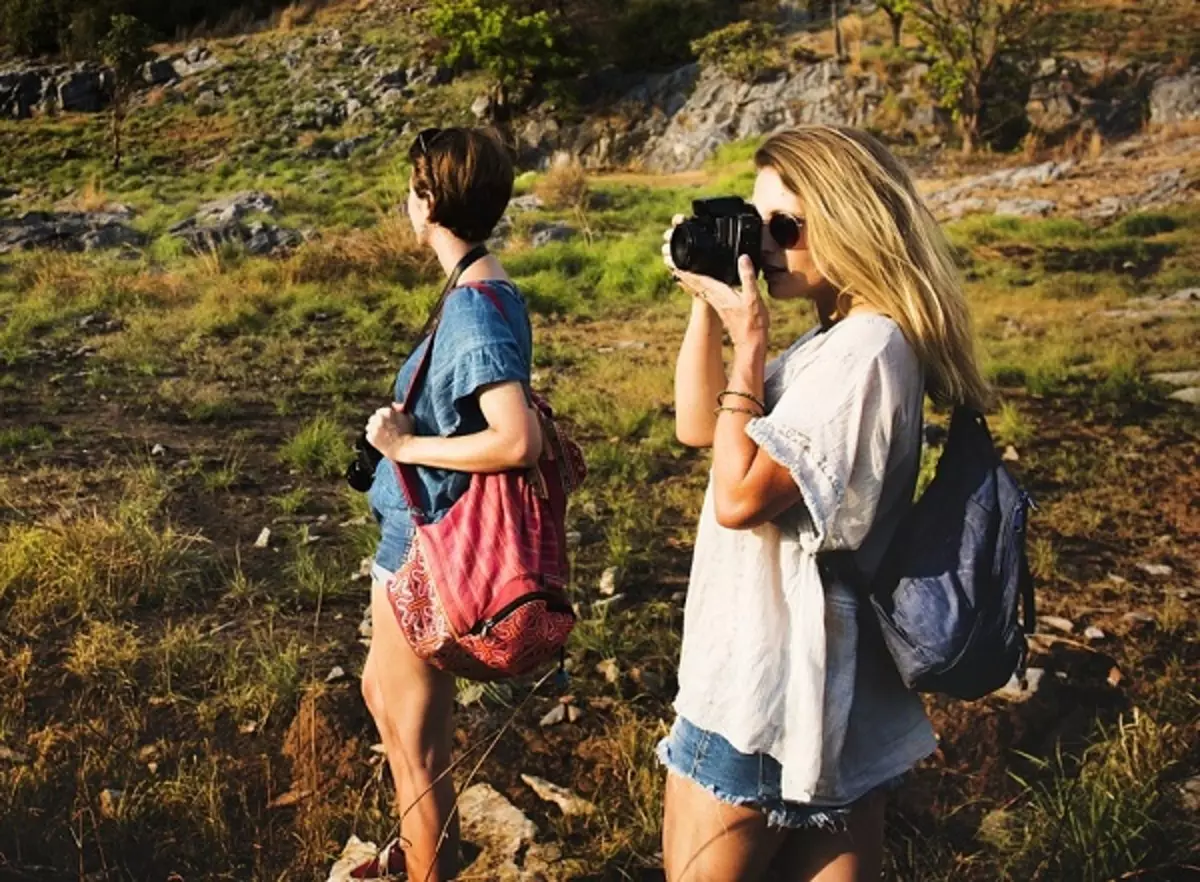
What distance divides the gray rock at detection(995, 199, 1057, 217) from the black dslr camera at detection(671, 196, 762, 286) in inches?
498

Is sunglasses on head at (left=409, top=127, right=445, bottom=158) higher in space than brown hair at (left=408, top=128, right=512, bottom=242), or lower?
higher

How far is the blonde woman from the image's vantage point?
154 cm

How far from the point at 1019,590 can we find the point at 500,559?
0.86m

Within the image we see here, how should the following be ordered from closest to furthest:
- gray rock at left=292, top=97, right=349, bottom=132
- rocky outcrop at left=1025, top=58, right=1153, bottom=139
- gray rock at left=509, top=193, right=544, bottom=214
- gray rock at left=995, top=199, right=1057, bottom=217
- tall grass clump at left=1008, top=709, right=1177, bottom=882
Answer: tall grass clump at left=1008, top=709, right=1177, bottom=882
gray rock at left=995, top=199, right=1057, bottom=217
gray rock at left=509, top=193, right=544, bottom=214
rocky outcrop at left=1025, top=58, right=1153, bottom=139
gray rock at left=292, top=97, right=349, bottom=132

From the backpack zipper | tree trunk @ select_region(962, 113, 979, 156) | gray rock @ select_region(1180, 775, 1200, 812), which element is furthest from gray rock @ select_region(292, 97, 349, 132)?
the backpack zipper

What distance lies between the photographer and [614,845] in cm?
277

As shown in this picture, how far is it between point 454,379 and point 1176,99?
22922 mm

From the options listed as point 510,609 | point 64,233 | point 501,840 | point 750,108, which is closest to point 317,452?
point 501,840

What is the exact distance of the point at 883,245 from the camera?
5.28 feet

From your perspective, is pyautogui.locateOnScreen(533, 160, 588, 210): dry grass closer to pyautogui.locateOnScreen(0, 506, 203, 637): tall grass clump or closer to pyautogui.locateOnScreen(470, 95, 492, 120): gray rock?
pyautogui.locateOnScreen(0, 506, 203, 637): tall grass clump

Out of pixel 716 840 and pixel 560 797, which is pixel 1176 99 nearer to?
pixel 560 797

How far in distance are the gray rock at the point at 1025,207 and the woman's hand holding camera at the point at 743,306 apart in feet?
41.7

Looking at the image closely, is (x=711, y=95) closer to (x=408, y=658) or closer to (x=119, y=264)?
(x=119, y=264)

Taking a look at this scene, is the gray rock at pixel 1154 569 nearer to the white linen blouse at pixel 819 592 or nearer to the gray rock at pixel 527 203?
the white linen blouse at pixel 819 592
